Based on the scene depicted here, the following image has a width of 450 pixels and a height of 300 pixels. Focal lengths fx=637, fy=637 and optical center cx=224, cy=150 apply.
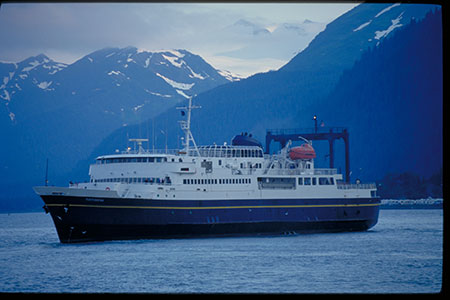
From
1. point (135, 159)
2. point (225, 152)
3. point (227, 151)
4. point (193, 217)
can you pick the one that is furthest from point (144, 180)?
point (227, 151)

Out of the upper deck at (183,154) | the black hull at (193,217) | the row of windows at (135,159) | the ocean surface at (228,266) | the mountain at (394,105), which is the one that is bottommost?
the ocean surface at (228,266)

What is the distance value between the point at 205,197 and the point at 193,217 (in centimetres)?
172

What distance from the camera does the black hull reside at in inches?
1576

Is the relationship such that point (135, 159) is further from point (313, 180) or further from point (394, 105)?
point (394, 105)

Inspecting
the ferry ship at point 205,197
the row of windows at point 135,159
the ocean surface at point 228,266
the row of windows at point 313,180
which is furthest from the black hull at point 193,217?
the row of windows at point 135,159

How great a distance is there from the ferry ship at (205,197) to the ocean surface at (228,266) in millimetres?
1204

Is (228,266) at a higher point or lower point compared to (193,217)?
lower

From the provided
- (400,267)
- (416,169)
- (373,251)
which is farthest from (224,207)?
(416,169)

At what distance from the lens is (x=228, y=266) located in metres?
A: 30.4

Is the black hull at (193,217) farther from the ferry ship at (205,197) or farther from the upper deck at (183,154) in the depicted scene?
the upper deck at (183,154)

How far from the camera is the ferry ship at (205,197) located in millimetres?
40344

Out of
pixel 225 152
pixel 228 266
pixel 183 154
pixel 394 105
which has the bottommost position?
pixel 228 266

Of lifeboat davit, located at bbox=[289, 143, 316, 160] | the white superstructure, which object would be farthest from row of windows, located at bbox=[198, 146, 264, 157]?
lifeboat davit, located at bbox=[289, 143, 316, 160]
